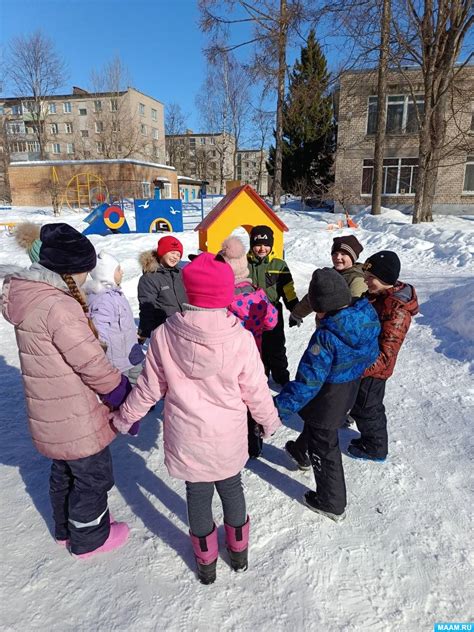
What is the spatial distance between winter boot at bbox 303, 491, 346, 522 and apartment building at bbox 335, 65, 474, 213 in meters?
18.3

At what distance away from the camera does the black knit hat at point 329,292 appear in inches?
78.4

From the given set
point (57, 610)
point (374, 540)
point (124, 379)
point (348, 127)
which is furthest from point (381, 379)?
point (348, 127)

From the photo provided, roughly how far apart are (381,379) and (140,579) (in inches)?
72.2

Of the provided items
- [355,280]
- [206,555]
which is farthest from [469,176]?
[206,555]

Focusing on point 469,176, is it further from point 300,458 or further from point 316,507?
point 316,507

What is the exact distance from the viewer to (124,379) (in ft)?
6.46

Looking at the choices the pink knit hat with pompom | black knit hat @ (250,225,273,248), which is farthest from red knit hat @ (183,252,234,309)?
black knit hat @ (250,225,273,248)

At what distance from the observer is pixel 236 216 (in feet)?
21.6

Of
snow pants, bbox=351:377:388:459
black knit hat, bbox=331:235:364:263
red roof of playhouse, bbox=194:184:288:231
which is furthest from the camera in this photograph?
red roof of playhouse, bbox=194:184:288:231

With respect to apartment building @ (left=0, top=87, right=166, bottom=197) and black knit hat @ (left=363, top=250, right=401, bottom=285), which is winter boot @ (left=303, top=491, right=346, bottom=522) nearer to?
black knit hat @ (left=363, top=250, right=401, bottom=285)

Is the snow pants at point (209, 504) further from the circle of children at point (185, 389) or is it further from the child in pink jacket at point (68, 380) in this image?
the child in pink jacket at point (68, 380)

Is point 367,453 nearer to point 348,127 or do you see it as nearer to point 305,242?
point 305,242

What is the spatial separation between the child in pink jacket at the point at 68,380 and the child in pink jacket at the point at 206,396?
0.54 feet

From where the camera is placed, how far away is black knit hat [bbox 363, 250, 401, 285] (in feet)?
8.15
